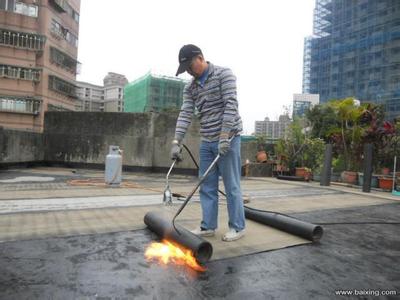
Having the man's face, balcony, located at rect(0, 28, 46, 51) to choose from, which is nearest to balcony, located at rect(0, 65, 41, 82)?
balcony, located at rect(0, 28, 46, 51)

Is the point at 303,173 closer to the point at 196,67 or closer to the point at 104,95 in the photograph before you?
the point at 196,67

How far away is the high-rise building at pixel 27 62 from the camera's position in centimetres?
4156

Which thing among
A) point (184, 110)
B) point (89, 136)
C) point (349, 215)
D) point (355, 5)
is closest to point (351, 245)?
point (349, 215)

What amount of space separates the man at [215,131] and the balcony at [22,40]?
1796 inches

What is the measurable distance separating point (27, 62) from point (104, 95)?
85546mm

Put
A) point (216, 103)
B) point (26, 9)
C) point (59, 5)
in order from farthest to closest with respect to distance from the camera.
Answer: point (59, 5) → point (26, 9) → point (216, 103)

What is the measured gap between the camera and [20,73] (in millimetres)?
42219

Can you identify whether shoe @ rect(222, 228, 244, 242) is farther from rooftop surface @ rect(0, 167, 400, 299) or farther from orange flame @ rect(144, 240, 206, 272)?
orange flame @ rect(144, 240, 206, 272)

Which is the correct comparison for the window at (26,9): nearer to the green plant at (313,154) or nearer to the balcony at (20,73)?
the balcony at (20,73)

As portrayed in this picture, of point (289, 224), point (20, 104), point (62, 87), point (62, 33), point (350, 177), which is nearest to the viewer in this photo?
point (289, 224)

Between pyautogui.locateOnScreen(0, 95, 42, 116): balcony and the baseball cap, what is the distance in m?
43.8

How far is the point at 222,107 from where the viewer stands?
310 centimetres

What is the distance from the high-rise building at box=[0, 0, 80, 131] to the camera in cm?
4156

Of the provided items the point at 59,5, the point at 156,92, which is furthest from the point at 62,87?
the point at 156,92
